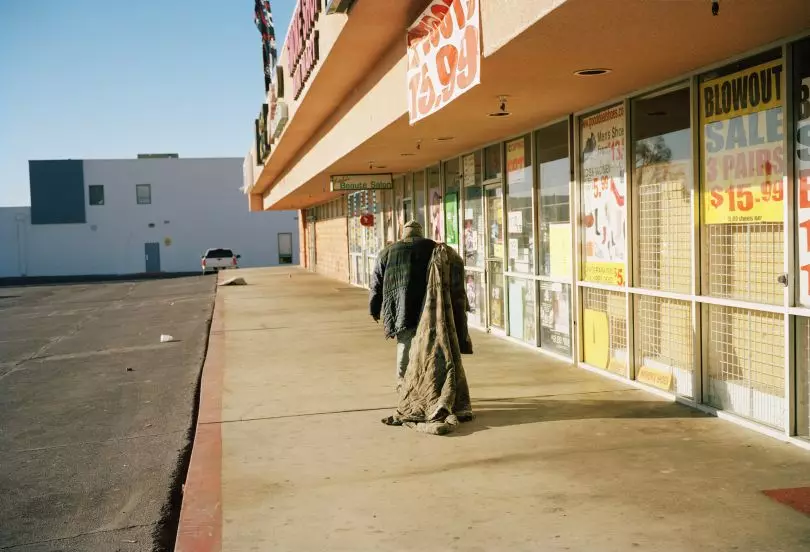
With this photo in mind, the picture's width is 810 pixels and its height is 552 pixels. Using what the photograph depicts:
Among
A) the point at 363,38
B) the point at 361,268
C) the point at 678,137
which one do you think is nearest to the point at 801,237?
the point at 678,137

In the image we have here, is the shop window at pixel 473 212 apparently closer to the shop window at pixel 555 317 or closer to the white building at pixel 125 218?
the shop window at pixel 555 317

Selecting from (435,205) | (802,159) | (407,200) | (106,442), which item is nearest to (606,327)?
(802,159)

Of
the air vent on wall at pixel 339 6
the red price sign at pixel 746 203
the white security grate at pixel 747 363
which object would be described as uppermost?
the air vent on wall at pixel 339 6

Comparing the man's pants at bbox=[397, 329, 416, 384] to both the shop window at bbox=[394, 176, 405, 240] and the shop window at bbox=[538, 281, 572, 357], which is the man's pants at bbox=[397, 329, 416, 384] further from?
the shop window at bbox=[394, 176, 405, 240]

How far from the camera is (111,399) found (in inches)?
404

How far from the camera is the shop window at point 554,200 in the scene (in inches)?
421

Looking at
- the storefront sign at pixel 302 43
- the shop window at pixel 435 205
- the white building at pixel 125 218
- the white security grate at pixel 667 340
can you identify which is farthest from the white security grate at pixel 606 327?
the white building at pixel 125 218

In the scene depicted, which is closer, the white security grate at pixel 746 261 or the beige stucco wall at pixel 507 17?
the beige stucco wall at pixel 507 17

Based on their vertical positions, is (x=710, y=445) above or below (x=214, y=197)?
below

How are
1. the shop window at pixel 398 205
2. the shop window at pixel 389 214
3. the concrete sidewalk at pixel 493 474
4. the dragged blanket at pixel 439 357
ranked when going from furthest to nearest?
the shop window at pixel 389 214
the shop window at pixel 398 205
the dragged blanket at pixel 439 357
the concrete sidewalk at pixel 493 474

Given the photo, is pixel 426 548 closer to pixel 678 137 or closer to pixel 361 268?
pixel 678 137

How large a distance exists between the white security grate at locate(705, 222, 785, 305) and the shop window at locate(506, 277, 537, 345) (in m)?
4.40

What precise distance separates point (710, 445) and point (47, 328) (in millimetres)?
17156

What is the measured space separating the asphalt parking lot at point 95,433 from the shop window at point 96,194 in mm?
A: 43032
